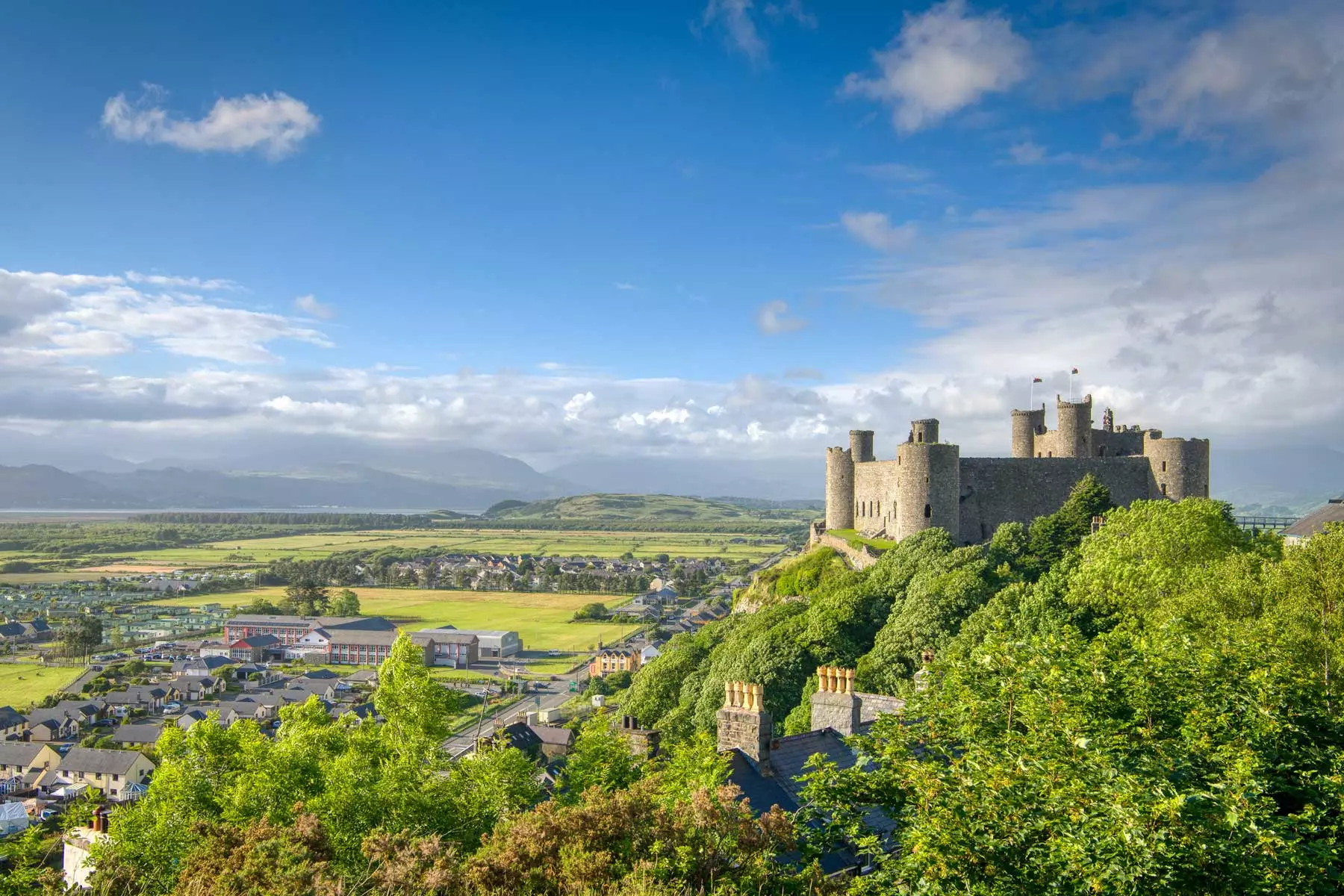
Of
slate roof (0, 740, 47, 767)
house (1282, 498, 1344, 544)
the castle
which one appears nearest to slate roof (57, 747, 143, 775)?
slate roof (0, 740, 47, 767)

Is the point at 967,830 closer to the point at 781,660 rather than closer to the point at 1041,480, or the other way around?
the point at 781,660

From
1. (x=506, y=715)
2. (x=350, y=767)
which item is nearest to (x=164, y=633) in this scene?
(x=506, y=715)


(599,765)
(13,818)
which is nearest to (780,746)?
(599,765)

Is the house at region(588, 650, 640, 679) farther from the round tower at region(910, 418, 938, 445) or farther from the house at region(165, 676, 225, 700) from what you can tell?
the round tower at region(910, 418, 938, 445)

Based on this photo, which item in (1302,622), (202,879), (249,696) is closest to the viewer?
(202,879)

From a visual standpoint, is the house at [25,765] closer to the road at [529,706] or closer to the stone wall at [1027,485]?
the road at [529,706]

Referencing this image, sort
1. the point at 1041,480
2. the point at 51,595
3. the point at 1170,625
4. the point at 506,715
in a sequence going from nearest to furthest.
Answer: the point at 1170,625 → the point at 1041,480 → the point at 506,715 → the point at 51,595

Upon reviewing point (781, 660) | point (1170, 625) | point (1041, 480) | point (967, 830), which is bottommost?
point (781, 660)
